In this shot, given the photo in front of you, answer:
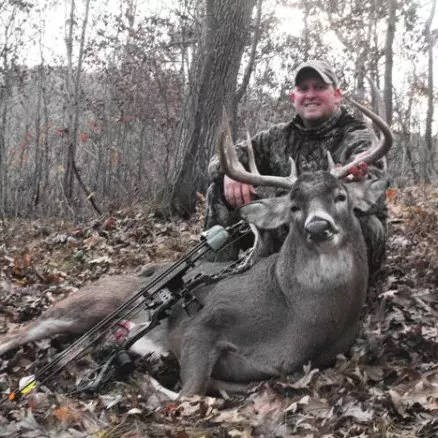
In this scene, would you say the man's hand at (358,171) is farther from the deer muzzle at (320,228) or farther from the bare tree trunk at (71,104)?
the bare tree trunk at (71,104)

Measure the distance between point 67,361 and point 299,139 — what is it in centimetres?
266

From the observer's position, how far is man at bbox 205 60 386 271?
509 centimetres

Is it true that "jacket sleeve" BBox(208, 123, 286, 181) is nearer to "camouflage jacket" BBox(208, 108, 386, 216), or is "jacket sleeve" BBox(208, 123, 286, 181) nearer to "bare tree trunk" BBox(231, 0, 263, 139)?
"camouflage jacket" BBox(208, 108, 386, 216)

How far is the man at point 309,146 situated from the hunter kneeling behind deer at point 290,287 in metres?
0.02

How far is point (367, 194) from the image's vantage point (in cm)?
439

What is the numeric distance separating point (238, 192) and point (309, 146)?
0.83 m

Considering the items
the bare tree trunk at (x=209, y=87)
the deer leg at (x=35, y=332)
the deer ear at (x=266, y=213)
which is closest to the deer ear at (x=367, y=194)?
the deer ear at (x=266, y=213)

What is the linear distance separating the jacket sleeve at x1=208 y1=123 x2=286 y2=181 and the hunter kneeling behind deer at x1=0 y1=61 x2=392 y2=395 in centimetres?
63

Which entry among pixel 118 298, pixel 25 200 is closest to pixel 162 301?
pixel 118 298

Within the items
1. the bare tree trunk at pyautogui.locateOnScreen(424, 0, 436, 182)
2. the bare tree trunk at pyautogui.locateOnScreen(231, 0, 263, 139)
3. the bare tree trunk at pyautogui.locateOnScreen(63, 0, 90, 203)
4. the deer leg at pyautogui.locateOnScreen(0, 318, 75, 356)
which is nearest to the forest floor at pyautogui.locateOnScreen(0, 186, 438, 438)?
the deer leg at pyautogui.locateOnScreen(0, 318, 75, 356)

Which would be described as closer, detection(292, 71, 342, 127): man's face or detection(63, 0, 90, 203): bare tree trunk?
detection(292, 71, 342, 127): man's face

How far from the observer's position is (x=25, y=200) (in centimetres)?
1223

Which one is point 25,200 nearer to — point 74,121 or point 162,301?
point 74,121

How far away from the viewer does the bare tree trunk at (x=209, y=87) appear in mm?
9125
